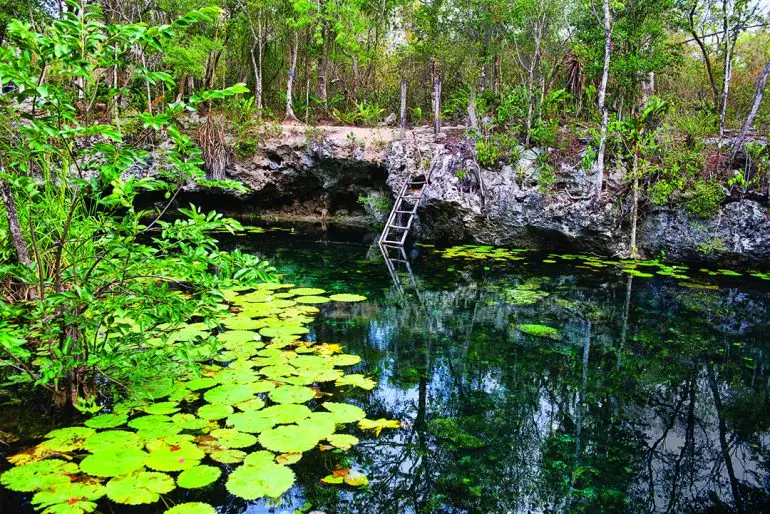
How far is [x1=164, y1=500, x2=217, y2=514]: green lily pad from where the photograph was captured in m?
2.30

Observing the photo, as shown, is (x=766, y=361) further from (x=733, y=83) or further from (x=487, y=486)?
(x=733, y=83)

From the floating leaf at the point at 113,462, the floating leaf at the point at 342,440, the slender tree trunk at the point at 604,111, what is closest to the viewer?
the floating leaf at the point at 113,462

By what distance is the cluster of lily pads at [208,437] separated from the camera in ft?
8.00

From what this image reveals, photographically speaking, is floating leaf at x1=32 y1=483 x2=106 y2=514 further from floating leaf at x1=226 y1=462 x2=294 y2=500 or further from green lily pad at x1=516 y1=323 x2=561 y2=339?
green lily pad at x1=516 y1=323 x2=561 y2=339

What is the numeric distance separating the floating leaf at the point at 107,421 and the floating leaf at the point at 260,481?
98 centimetres

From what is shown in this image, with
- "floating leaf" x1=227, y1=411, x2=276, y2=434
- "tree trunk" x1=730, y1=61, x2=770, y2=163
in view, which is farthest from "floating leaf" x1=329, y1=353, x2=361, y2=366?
"tree trunk" x1=730, y1=61, x2=770, y2=163

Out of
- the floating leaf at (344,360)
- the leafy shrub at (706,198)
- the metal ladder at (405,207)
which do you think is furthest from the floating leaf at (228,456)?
the leafy shrub at (706,198)

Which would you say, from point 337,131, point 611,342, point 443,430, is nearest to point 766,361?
point 611,342

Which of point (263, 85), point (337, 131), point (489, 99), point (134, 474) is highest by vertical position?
point (263, 85)

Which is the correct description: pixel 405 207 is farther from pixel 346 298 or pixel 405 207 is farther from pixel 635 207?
pixel 346 298

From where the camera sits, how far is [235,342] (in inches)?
180

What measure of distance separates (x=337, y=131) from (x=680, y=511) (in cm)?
1236

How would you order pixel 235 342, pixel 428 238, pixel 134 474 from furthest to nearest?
pixel 428 238 → pixel 235 342 → pixel 134 474

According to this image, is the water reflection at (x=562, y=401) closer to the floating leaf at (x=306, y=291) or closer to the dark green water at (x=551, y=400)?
the dark green water at (x=551, y=400)
